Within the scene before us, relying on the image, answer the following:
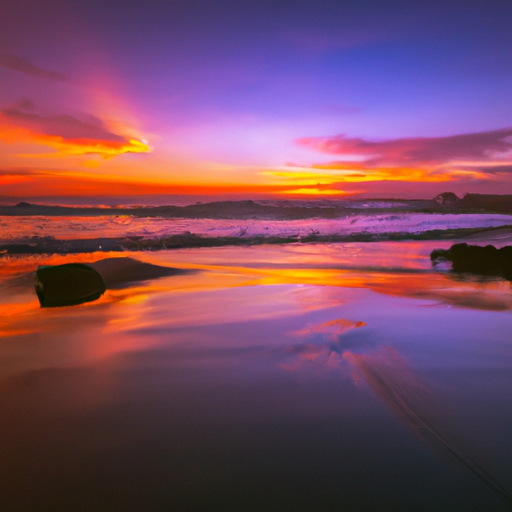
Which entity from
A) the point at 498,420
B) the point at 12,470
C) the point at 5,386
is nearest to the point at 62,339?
the point at 5,386

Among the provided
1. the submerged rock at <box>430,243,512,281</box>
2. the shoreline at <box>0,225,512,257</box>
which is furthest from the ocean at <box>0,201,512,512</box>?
the shoreline at <box>0,225,512,257</box>

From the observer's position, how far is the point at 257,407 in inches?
75.7

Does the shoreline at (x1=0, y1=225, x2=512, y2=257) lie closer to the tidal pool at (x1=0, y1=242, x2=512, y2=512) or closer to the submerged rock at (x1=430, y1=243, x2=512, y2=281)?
the submerged rock at (x1=430, y1=243, x2=512, y2=281)

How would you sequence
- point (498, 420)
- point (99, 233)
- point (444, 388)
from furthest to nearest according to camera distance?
point (99, 233), point (444, 388), point (498, 420)

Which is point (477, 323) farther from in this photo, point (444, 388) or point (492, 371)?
point (444, 388)

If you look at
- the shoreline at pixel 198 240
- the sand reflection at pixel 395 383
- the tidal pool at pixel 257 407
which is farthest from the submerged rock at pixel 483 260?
the shoreline at pixel 198 240

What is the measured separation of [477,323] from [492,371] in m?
1.09

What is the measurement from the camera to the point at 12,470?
1.48 meters

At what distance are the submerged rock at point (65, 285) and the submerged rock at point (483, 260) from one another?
4.89 metres

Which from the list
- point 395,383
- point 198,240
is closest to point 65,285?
point 395,383

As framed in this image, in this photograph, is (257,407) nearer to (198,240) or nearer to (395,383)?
(395,383)

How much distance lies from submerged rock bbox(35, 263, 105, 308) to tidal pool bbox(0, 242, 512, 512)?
20cm

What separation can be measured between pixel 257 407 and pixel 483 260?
17.3 ft

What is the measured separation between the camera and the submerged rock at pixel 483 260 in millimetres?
5809
